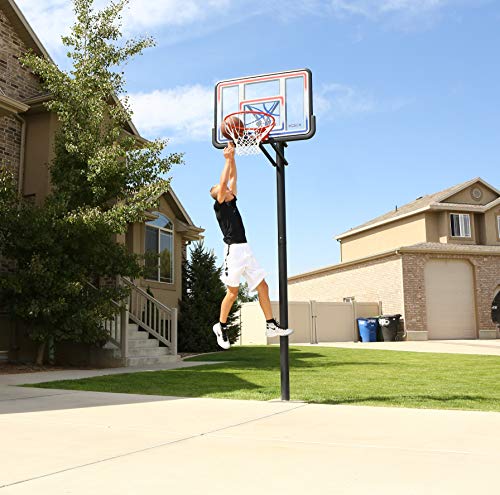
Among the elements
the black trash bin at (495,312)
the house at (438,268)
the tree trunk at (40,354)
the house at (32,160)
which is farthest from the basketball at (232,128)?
the black trash bin at (495,312)

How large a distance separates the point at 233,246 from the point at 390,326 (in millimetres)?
22892

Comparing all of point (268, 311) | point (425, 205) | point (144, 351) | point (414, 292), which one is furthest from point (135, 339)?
point (425, 205)

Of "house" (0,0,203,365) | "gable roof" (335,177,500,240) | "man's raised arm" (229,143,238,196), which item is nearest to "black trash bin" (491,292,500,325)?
"gable roof" (335,177,500,240)

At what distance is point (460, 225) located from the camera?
32781 millimetres

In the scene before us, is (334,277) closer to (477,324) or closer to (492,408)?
(477,324)

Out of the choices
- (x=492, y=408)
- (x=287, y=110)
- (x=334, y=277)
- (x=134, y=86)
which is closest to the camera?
(x=492, y=408)

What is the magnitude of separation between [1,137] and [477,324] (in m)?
24.7

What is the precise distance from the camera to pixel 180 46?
11.4m

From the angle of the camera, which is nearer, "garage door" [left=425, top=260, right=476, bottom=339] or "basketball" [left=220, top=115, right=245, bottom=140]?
"basketball" [left=220, top=115, right=245, bottom=140]

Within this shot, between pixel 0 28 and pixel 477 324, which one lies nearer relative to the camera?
pixel 0 28

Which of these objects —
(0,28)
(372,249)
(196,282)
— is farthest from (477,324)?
(0,28)

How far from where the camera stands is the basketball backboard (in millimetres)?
7607

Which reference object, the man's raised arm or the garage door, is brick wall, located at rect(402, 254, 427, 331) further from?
the man's raised arm

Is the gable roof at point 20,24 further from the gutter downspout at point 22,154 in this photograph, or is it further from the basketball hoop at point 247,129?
the basketball hoop at point 247,129
